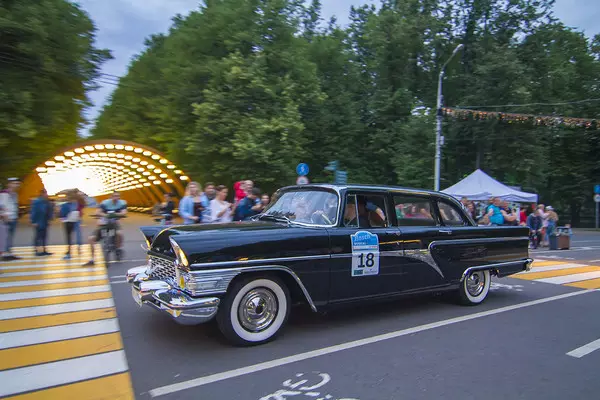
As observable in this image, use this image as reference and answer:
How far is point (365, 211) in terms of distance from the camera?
549 centimetres

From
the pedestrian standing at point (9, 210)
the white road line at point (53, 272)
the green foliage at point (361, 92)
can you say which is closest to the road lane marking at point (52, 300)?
the white road line at point (53, 272)

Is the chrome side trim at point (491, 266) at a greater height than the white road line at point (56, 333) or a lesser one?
greater

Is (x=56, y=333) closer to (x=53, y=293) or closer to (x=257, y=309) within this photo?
(x=53, y=293)

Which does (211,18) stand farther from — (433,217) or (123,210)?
(433,217)

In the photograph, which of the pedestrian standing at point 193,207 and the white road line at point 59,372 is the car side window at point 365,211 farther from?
the pedestrian standing at point 193,207

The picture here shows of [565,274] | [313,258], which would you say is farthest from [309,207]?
[565,274]

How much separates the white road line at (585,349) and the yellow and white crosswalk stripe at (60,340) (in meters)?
4.48

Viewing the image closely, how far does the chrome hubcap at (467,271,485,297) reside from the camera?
666 centimetres

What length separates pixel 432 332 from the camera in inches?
206

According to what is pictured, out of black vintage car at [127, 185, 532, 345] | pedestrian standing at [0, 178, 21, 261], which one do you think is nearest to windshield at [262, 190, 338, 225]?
black vintage car at [127, 185, 532, 345]

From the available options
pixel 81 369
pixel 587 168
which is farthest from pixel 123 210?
pixel 587 168

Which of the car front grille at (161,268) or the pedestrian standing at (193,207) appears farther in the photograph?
the pedestrian standing at (193,207)

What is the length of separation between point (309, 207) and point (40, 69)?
486 inches

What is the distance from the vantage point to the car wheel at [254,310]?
4375mm
